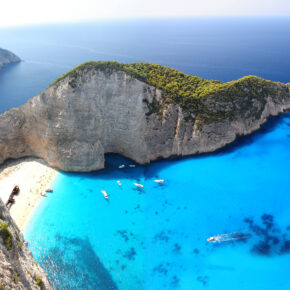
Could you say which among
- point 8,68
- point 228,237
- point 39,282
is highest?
point 8,68

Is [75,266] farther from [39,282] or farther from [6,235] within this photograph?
[6,235]

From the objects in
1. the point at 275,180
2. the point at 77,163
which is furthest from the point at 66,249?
the point at 275,180

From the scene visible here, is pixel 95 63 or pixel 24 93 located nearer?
pixel 95 63

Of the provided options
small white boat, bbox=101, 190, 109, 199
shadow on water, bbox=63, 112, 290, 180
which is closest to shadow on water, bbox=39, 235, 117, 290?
small white boat, bbox=101, 190, 109, 199

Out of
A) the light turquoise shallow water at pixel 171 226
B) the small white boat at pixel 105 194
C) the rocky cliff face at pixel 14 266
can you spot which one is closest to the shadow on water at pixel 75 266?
the light turquoise shallow water at pixel 171 226

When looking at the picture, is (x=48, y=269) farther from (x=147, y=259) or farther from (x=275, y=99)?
(x=275, y=99)

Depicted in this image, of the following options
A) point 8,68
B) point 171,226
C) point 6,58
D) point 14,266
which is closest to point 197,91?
point 171,226

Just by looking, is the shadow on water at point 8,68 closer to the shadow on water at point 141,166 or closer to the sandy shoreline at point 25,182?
the sandy shoreline at point 25,182
